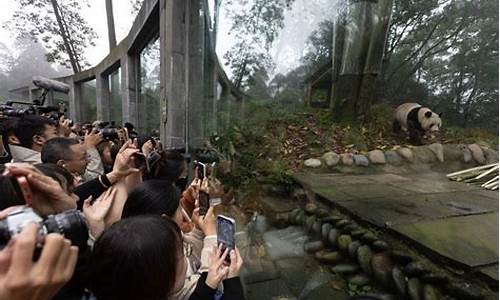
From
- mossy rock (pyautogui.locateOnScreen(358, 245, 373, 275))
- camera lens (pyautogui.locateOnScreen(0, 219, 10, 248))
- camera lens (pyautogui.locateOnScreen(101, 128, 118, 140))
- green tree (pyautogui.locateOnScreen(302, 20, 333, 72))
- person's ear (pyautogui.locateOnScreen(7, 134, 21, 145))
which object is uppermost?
green tree (pyautogui.locateOnScreen(302, 20, 333, 72))

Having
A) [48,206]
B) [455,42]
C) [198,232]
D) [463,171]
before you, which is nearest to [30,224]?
[48,206]

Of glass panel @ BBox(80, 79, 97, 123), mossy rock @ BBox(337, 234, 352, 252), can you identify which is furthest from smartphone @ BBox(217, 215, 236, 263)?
glass panel @ BBox(80, 79, 97, 123)

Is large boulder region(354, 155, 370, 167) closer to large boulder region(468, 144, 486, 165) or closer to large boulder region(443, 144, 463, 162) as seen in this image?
large boulder region(443, 144, 463, 162)

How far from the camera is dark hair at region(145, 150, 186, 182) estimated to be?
2420mm

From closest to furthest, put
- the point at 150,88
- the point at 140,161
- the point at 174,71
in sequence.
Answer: the point at 140,161 → the point at 174,71 → the point at 150,88

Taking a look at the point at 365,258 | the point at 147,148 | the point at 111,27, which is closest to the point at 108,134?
the point at 147,148

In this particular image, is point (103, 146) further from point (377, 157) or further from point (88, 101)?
point (88, 101)

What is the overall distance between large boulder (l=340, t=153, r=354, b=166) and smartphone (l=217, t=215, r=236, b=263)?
340 centimetres

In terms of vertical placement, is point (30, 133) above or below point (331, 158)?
above

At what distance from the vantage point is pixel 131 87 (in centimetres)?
809

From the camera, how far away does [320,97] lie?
5.37 metres

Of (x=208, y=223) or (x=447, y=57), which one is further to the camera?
(x=447, y=57)

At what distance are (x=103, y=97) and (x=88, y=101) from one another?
94.2 inches

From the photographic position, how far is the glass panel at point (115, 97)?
9391 mm
